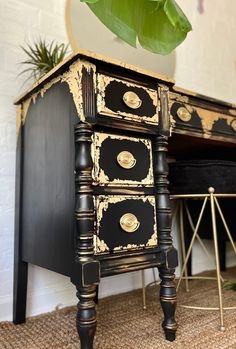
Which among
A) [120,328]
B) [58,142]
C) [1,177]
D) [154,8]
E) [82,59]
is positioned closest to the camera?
[154,8]

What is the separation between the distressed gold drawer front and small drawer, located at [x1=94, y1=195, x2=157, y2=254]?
265mm

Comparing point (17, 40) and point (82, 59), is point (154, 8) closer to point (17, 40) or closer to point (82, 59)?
point (82, 59)

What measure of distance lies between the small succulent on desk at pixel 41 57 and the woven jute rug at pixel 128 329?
100 cm

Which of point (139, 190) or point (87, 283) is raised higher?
point (139, 190)

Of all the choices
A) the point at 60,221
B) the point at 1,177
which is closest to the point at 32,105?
the point at 1,177

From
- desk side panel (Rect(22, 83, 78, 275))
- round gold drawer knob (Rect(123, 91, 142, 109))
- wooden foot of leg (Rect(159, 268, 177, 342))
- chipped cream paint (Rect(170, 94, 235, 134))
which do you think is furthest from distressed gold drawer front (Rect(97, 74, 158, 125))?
wooden foot of leg (Rect(159, 268, 177, 342))

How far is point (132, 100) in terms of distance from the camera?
98 cm

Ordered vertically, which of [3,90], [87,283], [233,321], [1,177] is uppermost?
[3,90]

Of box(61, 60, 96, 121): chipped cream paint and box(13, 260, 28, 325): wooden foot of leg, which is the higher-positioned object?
box(61, 60, 96, 121): chipped cream paint

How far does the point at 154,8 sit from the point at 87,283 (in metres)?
0.74

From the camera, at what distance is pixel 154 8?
76cm

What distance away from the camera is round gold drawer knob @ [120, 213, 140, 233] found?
3.07 ft

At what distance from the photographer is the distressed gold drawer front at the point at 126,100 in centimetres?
93

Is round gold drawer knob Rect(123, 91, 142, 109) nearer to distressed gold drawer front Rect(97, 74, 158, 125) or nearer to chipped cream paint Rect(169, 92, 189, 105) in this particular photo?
distressed gold drawer front Rect(97, 74, 158, 125)
